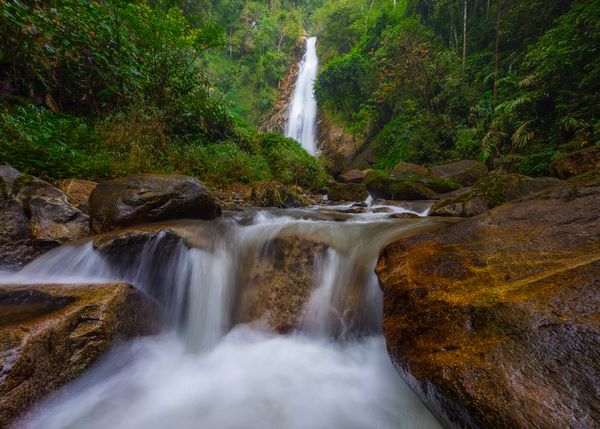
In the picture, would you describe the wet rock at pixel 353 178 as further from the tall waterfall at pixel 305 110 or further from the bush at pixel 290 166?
the tall waterfall at pixel 305 110

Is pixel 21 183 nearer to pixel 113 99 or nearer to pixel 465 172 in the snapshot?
pixel 113 99

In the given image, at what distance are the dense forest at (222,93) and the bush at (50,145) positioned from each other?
0.07 ft

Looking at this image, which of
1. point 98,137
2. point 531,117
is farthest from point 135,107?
point 531,117

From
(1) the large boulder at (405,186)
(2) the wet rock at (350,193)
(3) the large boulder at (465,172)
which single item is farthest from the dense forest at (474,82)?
(2) the wet rock at (350,193)

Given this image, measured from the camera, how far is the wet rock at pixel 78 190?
3.95 meters

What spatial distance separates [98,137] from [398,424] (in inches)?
272

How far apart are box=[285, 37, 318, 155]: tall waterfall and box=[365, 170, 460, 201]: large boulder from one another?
1129 centimetres

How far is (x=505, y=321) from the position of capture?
137 cm

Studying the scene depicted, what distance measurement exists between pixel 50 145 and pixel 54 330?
4.39m

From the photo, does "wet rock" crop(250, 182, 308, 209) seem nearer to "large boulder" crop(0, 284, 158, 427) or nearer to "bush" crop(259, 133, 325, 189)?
"bush" crop(259, 133, 325, 189)

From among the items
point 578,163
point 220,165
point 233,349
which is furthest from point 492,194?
point 220,165

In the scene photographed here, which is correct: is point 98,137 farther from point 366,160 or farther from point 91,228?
point 366,160

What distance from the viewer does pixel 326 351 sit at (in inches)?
94.6

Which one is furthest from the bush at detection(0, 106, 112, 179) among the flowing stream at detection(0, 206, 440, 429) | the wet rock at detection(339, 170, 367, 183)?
the wet rock at detection(339, 170, 367, 183)
